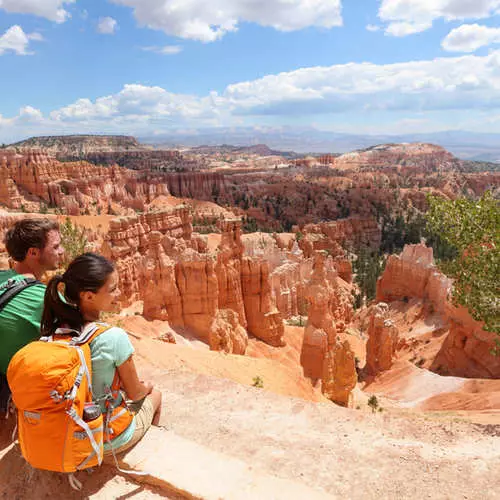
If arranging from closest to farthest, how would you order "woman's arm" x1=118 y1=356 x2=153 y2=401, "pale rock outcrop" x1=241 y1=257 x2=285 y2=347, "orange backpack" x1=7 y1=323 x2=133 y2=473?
1. "orange backpack" x1=7 y1=323 x2=133 y2=473
2. "woman's arm" x1=118 y1=356 x2=153 y2=401
3. "pale rock outcrop" x1=241 y1=257 x2=285 y2=347

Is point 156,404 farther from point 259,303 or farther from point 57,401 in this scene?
point 259,303

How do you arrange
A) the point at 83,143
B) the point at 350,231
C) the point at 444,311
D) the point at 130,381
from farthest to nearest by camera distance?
1. the point at 83,143
2. the point at 350,231
3. the point at 444,311
4. the point at 130,381

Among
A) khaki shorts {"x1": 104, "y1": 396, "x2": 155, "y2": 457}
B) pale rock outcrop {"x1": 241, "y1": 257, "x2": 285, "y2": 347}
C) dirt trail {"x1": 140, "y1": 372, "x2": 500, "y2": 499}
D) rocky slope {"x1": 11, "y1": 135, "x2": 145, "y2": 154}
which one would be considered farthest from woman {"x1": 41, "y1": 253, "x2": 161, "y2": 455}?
rocky slope {"x1": 11, "y1": 135, "x2": 145, "y2": 154}

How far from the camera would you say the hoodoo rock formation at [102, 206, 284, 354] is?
590 inches

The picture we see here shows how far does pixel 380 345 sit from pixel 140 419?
59.4ft

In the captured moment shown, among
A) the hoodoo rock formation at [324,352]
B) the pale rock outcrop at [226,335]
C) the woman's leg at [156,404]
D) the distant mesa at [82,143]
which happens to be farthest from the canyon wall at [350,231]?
the distant mesa at [82,143]

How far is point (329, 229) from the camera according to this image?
2130 inches

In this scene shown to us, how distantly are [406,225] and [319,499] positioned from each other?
66.0 m

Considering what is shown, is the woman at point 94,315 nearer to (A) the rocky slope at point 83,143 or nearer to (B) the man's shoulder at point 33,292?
(B) the man's shoulder at point 33,292

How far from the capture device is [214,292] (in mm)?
16828

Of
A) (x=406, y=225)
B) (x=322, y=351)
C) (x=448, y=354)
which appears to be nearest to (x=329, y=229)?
(x=406, y=225)

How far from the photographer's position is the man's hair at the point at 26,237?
138 inches

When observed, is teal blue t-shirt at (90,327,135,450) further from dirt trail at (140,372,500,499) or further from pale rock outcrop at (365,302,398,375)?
pale rock outcrop at (365,302,398,375)

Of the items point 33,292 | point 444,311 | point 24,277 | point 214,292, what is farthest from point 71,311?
point 444,311
